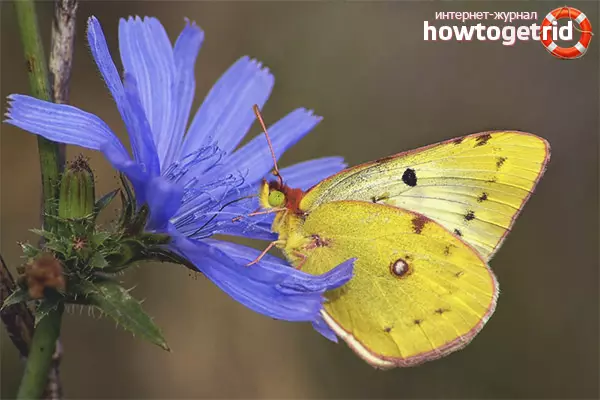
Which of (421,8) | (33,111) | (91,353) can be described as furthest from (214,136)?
(421,8)

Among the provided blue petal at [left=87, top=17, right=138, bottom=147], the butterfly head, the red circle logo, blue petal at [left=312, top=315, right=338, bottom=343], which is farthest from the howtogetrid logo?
blue petal at [left=87, top=17, right=138, bottom=147]

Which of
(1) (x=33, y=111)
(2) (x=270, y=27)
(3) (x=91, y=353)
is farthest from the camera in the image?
(2) (x=270, y=27)

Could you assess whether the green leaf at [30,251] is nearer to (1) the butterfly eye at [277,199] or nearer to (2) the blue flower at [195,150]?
(2) the blue flower at [195,150]

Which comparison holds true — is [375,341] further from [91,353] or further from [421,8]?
[421,8]

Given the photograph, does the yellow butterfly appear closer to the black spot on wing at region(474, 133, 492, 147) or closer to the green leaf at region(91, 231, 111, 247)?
the black spot on wing at region(474, 133, 492, 147)

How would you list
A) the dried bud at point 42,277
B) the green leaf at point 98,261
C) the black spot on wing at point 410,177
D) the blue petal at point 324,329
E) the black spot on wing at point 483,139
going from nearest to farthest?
the dried bud at point 42,277, the green leaf at point 98,261, the blue petal at point 324,329, the black spot on wing at point 483,139, the black spot on wing at point 410,177

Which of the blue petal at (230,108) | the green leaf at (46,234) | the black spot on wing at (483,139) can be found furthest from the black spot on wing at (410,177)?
the green leaf at (46,234)

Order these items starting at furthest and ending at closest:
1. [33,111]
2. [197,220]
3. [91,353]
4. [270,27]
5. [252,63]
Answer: [270,27] < [91,353] < [252,63] < [197,220] < [33,111]
